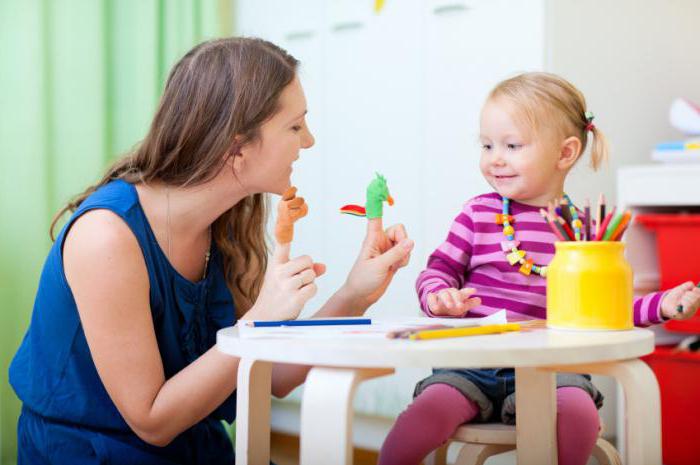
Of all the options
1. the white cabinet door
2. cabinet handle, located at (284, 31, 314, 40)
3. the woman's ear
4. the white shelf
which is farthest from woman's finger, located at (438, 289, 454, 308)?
cabinet handle, located at (284, 31, 314, 40)

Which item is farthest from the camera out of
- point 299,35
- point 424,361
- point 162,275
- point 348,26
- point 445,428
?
point 299,35

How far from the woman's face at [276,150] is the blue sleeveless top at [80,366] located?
159 millimetres

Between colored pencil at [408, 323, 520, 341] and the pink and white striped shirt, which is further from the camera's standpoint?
the pink and white striped shirt

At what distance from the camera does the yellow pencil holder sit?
97 centimetres

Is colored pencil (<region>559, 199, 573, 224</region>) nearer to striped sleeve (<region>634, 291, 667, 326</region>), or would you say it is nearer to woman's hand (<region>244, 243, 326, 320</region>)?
striped sleeve (<region>634, 291, 667, 326</region>)

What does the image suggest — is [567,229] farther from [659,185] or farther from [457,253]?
[659,185]

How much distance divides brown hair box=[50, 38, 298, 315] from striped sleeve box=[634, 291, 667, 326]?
0.55 metres

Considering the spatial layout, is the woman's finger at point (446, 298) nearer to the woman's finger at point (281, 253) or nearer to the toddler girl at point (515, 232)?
the toddler girl at point (515, 232)

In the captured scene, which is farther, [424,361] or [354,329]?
[354,329]

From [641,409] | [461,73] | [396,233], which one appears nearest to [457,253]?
[396,233]

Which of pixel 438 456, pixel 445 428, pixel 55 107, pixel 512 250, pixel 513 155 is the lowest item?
pixel 438 456

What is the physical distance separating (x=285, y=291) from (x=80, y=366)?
350mm

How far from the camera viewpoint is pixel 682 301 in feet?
3.63

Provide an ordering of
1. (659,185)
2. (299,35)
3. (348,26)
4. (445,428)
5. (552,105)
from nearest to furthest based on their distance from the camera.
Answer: (445,428), (552,105), (659,185), (348,26), (299,35)
